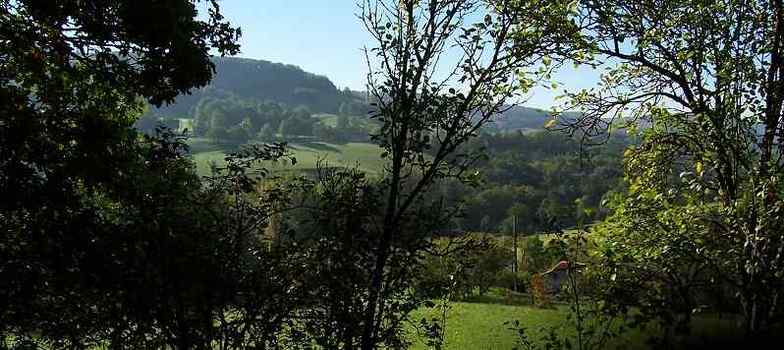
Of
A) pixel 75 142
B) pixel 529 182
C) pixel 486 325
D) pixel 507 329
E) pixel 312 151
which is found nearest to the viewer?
pixel 75 142

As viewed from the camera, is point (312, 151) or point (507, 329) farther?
point (312, 151)

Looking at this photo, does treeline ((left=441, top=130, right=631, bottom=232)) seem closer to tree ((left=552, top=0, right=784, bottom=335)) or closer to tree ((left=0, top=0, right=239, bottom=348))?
tree ((left=552, top=0, right=784, bottom=335))

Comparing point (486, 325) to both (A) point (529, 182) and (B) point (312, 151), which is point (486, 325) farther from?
(B) point (312, 151)

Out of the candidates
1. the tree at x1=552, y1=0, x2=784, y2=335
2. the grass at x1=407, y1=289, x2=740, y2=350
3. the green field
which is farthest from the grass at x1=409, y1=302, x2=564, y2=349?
the green field

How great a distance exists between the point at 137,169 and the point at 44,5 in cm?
193

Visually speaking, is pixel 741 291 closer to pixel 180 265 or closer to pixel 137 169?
pixel 180 265

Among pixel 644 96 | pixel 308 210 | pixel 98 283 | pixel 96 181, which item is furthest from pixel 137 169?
pixel 644 96

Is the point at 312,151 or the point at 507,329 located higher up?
the point at 507,329

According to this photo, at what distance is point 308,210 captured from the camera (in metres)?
5.33

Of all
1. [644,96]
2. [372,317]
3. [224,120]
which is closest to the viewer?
[372,317]

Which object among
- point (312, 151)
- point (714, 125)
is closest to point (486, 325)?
point (714, 125)

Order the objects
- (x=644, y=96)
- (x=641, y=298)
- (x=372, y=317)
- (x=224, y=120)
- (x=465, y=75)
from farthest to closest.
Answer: (x=224, y=120) → (x=644, y=96) → (x=641, y=298) → (x=465, y=75) → (x=372, y=317)

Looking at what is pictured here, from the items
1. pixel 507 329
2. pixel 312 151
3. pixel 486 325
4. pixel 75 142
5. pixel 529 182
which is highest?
pixel 75 142

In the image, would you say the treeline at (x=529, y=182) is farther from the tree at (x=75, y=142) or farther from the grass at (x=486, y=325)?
the tree at (x=75, y=142)
